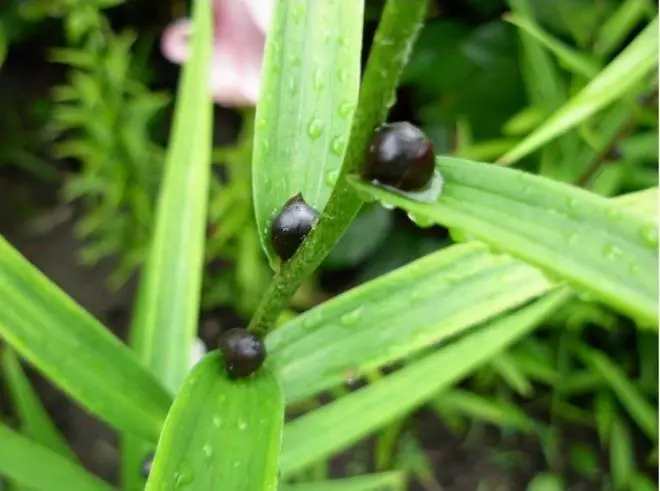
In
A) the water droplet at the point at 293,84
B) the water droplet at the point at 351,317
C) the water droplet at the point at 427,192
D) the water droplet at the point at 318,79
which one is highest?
the water droplet at the point at 427,192

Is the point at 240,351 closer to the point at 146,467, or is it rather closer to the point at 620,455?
the point at 146,467

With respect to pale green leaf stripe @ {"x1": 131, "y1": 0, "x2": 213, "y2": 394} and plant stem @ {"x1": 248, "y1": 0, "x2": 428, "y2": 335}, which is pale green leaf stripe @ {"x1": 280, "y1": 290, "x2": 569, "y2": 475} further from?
plant stem @ {"x1": 248, "y1": 0, "x2": 428, "y2": 335}

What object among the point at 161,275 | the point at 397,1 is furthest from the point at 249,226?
the point at 397,1

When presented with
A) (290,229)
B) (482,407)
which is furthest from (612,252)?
(482,407)

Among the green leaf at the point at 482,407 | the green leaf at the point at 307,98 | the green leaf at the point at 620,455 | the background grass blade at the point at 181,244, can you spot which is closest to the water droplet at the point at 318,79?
the green leaf at the point at 307,98

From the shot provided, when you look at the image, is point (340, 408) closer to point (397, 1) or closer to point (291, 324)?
point (291, 324)

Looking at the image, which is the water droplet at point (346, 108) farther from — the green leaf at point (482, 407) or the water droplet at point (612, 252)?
the green leaf at point (482, 407)

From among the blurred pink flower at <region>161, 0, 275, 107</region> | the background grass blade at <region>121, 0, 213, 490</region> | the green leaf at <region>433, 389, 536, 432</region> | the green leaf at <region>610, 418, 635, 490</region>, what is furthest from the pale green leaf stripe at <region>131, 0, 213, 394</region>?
the green leaf at <region>610, 418, 635, 490</region>
